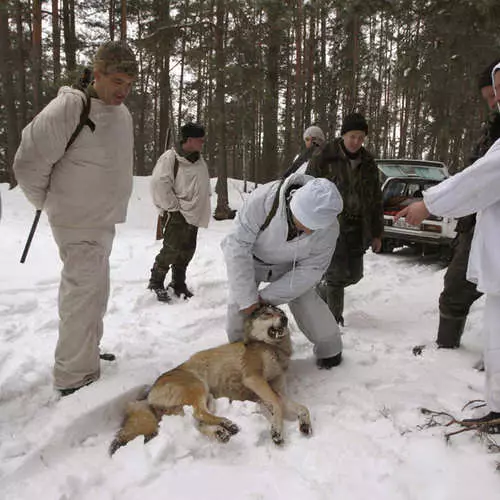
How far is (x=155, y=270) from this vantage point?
5270mm

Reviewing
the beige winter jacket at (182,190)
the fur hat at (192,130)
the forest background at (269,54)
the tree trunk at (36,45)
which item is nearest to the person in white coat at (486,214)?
the beige winter jacket at (182,190)

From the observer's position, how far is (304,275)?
3.49m

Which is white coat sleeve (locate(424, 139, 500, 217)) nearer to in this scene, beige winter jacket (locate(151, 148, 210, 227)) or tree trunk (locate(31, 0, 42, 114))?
beige winter jacket (locate(151, 148, 210, 227))

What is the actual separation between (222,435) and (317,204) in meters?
1.66

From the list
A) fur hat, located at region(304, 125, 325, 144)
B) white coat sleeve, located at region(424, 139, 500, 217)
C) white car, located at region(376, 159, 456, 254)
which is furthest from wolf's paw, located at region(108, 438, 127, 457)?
white car, located at region(376, 159, 456, 254)

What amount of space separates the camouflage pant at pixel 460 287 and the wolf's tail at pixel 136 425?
2555 millimetres

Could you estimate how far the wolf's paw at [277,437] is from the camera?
248 cm

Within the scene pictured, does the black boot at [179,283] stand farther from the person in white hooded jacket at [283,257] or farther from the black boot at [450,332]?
the black boot at [450,332]

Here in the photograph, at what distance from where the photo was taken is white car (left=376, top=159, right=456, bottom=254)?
25.1 feet

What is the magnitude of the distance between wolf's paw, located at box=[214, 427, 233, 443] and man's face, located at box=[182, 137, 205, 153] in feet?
12.3

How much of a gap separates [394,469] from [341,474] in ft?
0.92

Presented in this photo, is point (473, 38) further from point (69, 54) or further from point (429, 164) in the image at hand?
point (69, 54)

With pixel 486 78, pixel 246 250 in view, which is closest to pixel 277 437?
pixel 246 250

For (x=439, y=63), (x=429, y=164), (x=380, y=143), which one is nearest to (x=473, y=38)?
(x=439, y=63)
